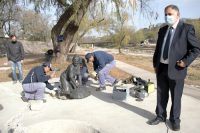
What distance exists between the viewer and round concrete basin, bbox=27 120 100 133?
22.3 feet

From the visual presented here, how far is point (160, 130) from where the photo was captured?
21.0 feet

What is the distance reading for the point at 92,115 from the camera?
7574 mm

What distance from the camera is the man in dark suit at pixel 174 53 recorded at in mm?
5973

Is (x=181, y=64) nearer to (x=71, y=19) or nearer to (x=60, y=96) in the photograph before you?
(x=60, y=96)

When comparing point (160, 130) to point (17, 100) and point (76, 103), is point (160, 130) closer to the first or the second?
point (76, 103)

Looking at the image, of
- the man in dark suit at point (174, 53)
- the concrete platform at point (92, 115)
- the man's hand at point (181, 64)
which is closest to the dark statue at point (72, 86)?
the concrete platform at point (92, 115)

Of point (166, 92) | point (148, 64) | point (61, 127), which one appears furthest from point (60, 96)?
point (148, 64)

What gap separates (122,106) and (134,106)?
284 mm

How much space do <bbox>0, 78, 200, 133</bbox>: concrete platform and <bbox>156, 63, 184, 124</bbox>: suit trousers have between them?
0.25 meters

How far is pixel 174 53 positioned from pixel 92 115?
2454 millimetres

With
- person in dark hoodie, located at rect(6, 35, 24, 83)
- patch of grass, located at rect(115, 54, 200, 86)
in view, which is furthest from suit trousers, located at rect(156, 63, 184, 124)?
person in dark hoodie, located at rect(6, 35, 24, 83)

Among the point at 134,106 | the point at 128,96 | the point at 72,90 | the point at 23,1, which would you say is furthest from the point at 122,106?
the point at 23,1

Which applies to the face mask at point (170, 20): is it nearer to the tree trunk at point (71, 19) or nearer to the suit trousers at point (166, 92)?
the suit trousers at point (166, 92)

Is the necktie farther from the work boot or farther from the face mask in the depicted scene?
the work boot
